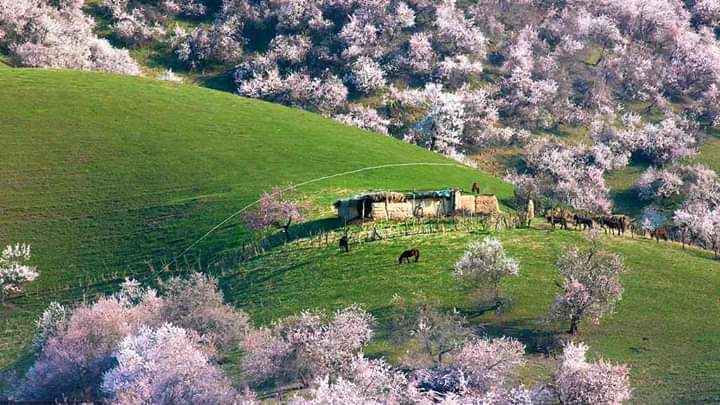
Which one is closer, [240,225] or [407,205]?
[407,205]

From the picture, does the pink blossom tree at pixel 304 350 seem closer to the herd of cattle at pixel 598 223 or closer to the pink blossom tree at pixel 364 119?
the herd of cattle at pixel 598 223

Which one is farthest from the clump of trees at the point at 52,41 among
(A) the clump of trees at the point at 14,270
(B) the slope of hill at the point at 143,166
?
(A) the clump of trees at the point at 14,270

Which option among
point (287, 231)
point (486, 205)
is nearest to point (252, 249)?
point (287, 231)

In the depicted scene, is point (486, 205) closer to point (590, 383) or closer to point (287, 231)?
point (287, 231)

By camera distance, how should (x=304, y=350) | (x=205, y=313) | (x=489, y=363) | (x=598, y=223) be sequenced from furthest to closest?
(x=598, y=223)
(x=205, y=313)
(x=304, y=350)
(x=489, y=363)

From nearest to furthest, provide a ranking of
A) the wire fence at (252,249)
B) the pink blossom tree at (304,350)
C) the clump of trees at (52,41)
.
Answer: the pink blossom tree at (304,350) → the wire fence at (252,249) → the clump of trees at (52,41)
